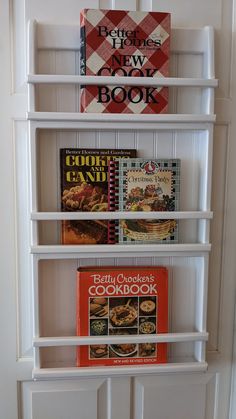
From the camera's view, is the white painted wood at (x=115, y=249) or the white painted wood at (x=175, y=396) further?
the white painted wood at (x=175, y=396)

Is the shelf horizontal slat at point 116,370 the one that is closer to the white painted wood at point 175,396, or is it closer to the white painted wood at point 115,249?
the white painted wood at point 175,396

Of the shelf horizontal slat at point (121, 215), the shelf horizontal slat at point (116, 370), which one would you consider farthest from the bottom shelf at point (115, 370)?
the shelf horizontal slat at point (121, 215)

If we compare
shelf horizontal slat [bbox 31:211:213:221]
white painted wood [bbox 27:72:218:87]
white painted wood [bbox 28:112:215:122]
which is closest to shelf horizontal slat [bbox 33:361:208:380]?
shelf horizontal slat [bbox 31:211:213:221]

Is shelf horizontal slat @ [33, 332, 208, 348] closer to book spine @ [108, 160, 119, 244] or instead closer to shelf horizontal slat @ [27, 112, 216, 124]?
book spine @ [108, 160, 119, 244]

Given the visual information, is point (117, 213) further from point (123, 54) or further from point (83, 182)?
point (123, 54)

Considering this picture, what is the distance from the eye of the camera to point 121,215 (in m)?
1.01

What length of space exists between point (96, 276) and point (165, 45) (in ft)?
2.17

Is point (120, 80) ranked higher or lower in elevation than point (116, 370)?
higher

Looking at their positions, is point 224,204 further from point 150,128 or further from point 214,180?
point 150,128

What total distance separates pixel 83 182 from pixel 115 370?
543 mm

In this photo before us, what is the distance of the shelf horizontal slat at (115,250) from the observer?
101 cm

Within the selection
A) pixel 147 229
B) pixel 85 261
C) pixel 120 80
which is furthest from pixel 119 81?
pixel 85 261

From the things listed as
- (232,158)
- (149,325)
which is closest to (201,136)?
(232,158)

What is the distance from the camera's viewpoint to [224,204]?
3.64 feet
